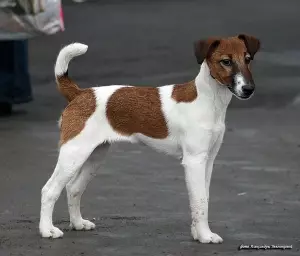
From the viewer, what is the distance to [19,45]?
14.4 metres

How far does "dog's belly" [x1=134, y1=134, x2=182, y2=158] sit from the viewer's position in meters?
8.78

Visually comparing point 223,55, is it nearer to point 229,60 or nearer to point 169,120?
point 229,60

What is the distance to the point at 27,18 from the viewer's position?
1358 cm

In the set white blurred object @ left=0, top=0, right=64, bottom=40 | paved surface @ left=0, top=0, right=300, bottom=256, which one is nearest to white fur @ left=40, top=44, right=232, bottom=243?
paved surface @ left=0, top=0, right=300, bottom=256

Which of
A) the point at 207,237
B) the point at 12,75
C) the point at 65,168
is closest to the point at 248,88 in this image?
the point at 207,237

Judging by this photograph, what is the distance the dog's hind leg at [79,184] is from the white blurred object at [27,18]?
468cm

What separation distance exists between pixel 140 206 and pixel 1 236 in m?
1.37

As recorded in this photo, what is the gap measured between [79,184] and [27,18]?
15.7 ft

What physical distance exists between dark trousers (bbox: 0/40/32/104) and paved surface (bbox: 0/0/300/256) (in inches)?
9.7

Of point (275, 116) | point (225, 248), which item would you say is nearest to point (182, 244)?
point (225, 248)

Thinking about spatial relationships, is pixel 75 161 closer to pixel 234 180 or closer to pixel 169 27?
pixel 234 180

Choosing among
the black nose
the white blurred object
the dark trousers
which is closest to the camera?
the black nose

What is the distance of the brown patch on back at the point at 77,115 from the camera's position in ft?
29.0

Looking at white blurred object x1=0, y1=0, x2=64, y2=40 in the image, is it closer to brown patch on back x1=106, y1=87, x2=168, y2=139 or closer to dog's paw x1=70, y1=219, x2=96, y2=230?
dog's paw x1=70, y1=219, x2=96, y2=230
